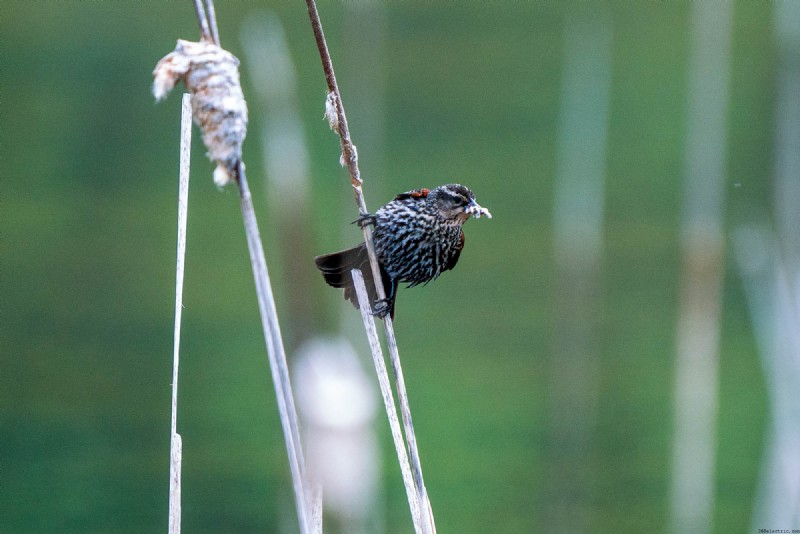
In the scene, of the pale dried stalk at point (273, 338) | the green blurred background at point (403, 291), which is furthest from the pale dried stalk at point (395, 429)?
the green blurred background at point (403, 291)

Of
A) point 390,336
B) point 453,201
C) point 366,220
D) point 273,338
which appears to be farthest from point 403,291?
point 273,338

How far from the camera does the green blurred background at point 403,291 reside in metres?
5.28

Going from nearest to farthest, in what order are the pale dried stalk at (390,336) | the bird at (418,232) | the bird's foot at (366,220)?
1. the pale dried stalk at (390,336)
2. the bird's foot at (366,220)
3. the bird at (418,232)

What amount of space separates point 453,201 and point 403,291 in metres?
3.15

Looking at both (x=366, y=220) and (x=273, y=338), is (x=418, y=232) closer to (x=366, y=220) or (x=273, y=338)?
(x=366, y=220)

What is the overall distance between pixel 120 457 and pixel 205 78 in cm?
462

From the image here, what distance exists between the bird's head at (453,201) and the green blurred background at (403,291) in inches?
99.8

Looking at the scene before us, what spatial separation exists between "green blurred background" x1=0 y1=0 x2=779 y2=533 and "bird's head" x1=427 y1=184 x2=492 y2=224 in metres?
2.53

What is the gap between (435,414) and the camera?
18.1 feet

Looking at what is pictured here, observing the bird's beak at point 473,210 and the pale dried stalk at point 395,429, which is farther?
the bird's beak at point 473,210

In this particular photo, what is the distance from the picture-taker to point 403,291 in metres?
5.51

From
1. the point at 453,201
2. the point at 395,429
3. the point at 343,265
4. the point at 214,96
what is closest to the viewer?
the point at 214,96

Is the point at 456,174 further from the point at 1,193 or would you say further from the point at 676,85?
the point at 1,193

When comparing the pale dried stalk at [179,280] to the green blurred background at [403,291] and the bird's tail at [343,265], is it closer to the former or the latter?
the bird's tail at [343,265]
